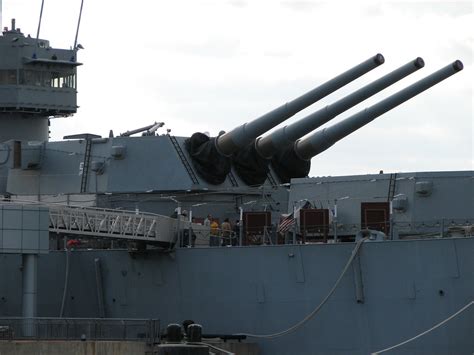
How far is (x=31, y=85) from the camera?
4631 centimetres

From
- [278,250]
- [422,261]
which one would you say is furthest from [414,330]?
[278,250]

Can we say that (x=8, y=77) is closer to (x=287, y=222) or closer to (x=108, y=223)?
(x=108, y=223)

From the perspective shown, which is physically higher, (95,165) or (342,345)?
(95,165)

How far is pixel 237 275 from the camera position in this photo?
36656 millimetres

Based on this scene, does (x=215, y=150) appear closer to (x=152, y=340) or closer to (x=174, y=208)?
(x=174, y=208)

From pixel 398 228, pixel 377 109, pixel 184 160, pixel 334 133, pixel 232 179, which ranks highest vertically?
pixel 377 109

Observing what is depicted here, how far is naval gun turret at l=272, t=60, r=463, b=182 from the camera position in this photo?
3781cm

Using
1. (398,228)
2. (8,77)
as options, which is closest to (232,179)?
(398,228)

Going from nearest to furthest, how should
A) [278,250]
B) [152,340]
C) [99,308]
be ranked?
[152,340]
[278,250]
[99,308]

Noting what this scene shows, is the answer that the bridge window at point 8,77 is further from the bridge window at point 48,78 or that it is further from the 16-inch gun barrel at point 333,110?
the 16-inch gun barrel at point 333,110

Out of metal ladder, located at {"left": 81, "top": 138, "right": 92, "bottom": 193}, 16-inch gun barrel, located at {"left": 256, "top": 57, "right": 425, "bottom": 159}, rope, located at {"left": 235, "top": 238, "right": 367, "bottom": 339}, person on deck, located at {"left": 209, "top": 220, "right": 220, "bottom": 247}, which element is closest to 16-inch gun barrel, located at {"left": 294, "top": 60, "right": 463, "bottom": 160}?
16-inch gun barrel, located at {"left": 256, "top": 57, "right": 425, "bottom": 159}

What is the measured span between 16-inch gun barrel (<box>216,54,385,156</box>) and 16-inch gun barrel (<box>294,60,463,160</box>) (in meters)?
0.91

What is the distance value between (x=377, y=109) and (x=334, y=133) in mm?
1511

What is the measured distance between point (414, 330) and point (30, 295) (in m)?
8.58
